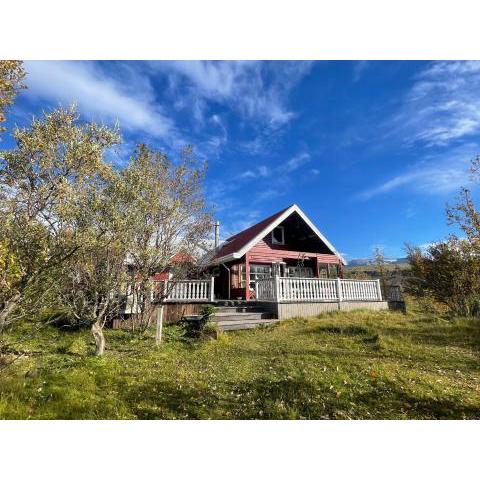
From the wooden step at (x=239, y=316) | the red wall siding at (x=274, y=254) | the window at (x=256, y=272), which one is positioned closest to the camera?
the wooden step at (x=239, y=316)

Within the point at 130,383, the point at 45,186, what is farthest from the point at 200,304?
the point at 45,186

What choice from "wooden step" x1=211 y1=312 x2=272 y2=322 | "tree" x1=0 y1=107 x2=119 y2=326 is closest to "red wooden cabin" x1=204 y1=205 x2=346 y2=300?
"wooden step" x1=211 y1=312 x2=272 y2=322

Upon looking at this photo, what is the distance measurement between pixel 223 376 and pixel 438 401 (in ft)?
13.6

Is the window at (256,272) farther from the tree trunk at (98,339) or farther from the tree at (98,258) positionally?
the tree trunk at (98,339)

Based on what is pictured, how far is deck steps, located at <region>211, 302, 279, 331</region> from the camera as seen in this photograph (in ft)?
40.8

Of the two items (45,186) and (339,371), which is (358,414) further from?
(45,186)

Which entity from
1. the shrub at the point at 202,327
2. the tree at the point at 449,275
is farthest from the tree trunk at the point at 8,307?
the tree at the point at 449,275

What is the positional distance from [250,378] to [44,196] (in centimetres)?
585

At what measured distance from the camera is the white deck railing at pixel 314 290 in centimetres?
1495

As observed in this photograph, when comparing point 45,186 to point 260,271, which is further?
point 260,271

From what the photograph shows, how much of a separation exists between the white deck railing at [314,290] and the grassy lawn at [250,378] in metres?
4.55

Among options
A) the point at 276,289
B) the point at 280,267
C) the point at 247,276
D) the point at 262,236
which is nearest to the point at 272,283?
the point at 276,289

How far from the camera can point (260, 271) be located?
20453 mm

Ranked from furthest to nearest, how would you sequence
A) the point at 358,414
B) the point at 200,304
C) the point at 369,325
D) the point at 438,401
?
the point at 200,304, the point at 369,325, the point at 438,401, the point at 358,414
